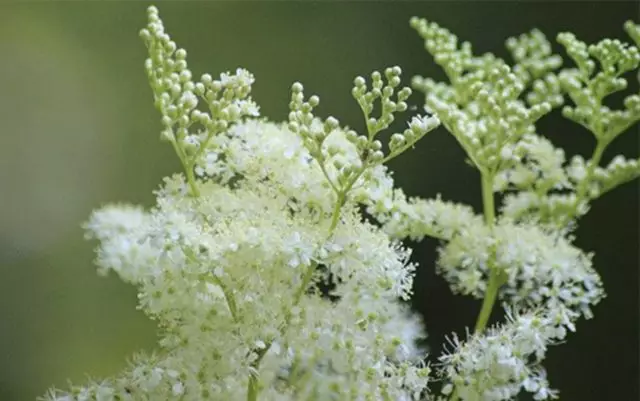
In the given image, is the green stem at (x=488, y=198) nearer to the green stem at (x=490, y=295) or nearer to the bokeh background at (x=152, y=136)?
the green stem at (x=490, y=295)

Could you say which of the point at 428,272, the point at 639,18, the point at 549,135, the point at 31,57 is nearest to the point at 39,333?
the point at 31,57

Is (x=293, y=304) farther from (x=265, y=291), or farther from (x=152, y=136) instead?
(x=152, y=136)

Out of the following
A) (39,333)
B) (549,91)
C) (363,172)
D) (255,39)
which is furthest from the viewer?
(255,39)

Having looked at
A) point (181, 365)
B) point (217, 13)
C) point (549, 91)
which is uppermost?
point (217, 13)

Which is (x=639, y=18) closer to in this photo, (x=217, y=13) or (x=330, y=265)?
(x=217, y=13)

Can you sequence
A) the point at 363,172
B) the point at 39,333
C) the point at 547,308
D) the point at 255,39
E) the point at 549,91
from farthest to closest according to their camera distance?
the point at 255,39 < the point at 39,333 < the point at 549,91 < the point at 547,308 < the point at 363,172

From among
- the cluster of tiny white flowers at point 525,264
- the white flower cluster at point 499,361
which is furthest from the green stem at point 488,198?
the white flower cluster at point 499,361

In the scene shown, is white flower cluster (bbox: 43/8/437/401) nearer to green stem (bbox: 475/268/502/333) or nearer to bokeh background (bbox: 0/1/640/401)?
green stem (bbox: 475/268/502/333)
